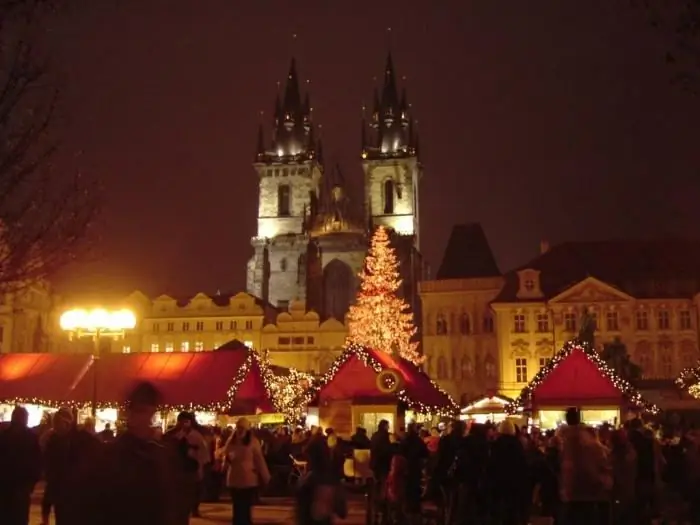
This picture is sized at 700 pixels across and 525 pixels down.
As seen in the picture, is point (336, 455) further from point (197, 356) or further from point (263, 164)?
point (263, 164)

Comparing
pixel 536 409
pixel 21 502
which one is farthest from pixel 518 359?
pixel 21 502

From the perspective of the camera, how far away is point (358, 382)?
870 inches

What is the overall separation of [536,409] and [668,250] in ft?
115

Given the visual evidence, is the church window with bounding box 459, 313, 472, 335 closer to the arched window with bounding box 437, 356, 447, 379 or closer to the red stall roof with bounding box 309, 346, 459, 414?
the arched window with bounding box 437, 356, 447, 379

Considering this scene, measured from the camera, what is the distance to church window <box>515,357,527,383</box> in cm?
5334

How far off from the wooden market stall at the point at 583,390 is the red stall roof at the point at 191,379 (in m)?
6.90

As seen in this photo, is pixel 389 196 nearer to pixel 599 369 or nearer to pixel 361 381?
pixel 599 369

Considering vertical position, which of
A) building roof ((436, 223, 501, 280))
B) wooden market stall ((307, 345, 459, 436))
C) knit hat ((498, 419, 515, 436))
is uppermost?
building roof ((436, 223, 501, 280))

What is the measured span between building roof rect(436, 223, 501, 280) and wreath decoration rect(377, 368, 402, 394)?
129 feet

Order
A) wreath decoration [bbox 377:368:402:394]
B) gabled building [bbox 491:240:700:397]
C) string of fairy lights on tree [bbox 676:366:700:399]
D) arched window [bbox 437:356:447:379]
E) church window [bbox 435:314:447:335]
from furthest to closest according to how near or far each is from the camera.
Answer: church window [bbox 435:314:447:335]
arched window [bbox 437:356:447:379]
gabled building [bbox 491:240:700:397]
string of fairy lights on tree [bbox 676:366:700:399]
wreath decoration [bbox 377:368:402:394]

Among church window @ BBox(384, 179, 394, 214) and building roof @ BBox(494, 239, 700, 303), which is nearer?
building roof @ BBox(494, 239, 700, 303)

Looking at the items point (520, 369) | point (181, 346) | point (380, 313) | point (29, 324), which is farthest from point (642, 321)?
point (29, 324)

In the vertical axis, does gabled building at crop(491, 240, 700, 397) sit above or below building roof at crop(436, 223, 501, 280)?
below

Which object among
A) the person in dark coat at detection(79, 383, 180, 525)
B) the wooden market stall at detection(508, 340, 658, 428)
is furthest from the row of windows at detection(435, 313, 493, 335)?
the person in dark coat at detection(79, 383, 180, 525)
